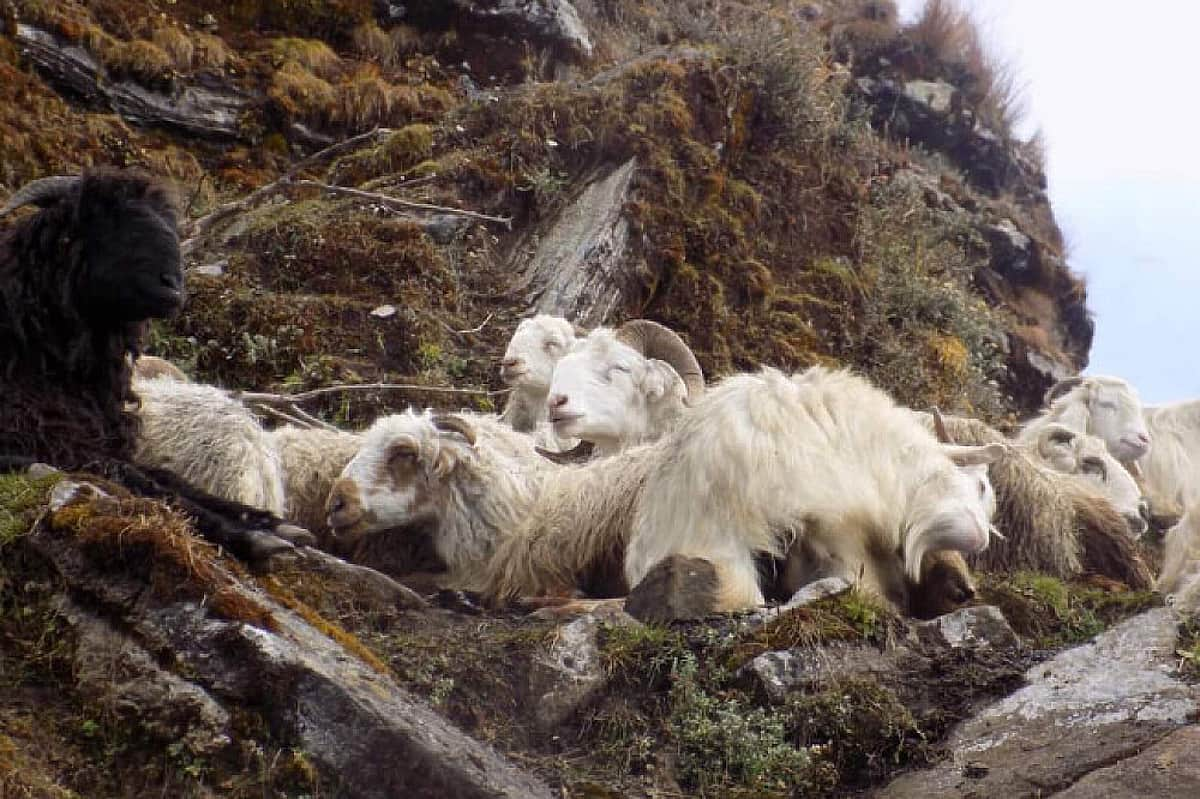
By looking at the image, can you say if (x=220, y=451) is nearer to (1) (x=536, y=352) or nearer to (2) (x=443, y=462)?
(2) (x=443, y=462)

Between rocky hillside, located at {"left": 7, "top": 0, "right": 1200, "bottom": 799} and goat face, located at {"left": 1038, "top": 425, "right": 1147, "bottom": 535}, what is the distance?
2.26 meters

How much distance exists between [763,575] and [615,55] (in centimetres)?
1246

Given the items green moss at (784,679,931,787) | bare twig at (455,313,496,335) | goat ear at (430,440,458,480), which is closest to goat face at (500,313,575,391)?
→ bare twig at (455,313,496,335)

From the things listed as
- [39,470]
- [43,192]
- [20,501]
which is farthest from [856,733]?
[43,192]

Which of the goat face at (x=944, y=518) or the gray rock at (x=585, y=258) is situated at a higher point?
the goat face at (x=944, y=518)

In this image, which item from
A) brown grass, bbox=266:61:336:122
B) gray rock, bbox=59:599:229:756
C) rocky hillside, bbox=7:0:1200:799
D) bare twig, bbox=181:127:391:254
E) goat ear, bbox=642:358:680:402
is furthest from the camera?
brown grass, bbox=266:61:336:122

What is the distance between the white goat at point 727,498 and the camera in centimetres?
544

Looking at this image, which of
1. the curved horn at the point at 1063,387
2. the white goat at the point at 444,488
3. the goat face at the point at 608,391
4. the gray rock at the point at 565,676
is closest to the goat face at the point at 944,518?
the gray rock at the point at 565,676

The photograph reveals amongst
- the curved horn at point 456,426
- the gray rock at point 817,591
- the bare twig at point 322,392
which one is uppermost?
the gray rock at point 817,591

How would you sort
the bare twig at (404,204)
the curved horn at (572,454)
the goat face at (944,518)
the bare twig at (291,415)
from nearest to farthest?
1. the goat face at (944,518)
2. the curved horn at (572,454)
3. the bare twig at (291,415)
4. the bare twig at (404,204)

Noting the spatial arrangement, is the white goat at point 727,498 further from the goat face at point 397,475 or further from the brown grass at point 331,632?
the brown grass at point 331,632

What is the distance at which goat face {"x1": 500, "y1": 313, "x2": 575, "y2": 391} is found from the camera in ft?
29.5

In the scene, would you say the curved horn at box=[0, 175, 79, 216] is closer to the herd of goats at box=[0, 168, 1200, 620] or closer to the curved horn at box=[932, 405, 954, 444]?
the herd of goats at box=[0, 168, 1200, 620]

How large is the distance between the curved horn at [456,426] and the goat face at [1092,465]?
4.14m
